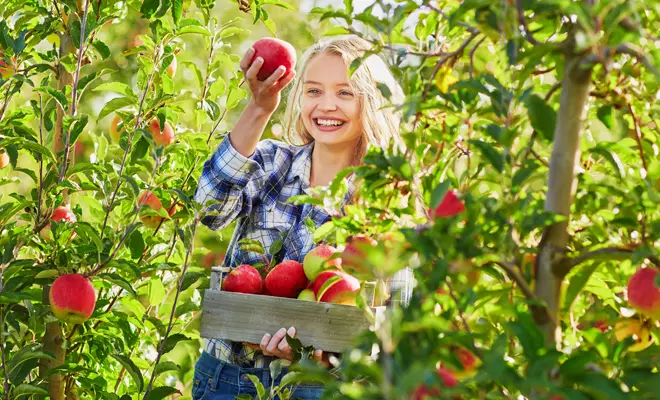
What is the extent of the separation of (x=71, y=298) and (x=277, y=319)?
0.56 metres

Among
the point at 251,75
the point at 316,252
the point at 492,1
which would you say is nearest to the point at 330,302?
the point at 316,252

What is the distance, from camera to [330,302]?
2.21 meters

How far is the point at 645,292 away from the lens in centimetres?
141

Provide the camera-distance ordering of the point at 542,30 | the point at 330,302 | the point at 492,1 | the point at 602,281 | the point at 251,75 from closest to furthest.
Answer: the point at 492,1 → the point at 542,30 → the point at 602,281 → the point at 330,302 → the point at 251,75

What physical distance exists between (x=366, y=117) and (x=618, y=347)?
157cm

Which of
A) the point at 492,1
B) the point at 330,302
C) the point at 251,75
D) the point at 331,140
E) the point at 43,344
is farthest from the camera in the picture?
the point at 331,140

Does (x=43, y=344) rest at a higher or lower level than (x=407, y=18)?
lower

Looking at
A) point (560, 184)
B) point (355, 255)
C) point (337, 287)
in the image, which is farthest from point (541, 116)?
point (337, 287)

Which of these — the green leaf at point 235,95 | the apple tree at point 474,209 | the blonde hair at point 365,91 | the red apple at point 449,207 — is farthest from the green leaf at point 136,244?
the red apple at point 449,207

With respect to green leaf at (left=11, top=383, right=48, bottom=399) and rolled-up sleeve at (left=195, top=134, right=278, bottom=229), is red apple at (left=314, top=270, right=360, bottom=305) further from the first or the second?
green leaf at (left=11, top=383, right=48, bottom=399)

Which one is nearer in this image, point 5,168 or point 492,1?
point 492,1

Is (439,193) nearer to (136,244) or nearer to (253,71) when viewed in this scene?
(253,71)

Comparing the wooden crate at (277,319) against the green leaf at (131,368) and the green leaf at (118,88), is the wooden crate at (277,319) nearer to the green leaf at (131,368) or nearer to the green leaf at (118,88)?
the green leaf at (131,368)

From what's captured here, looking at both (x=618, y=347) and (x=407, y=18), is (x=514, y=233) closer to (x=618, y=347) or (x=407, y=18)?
(x=618, y=347)
